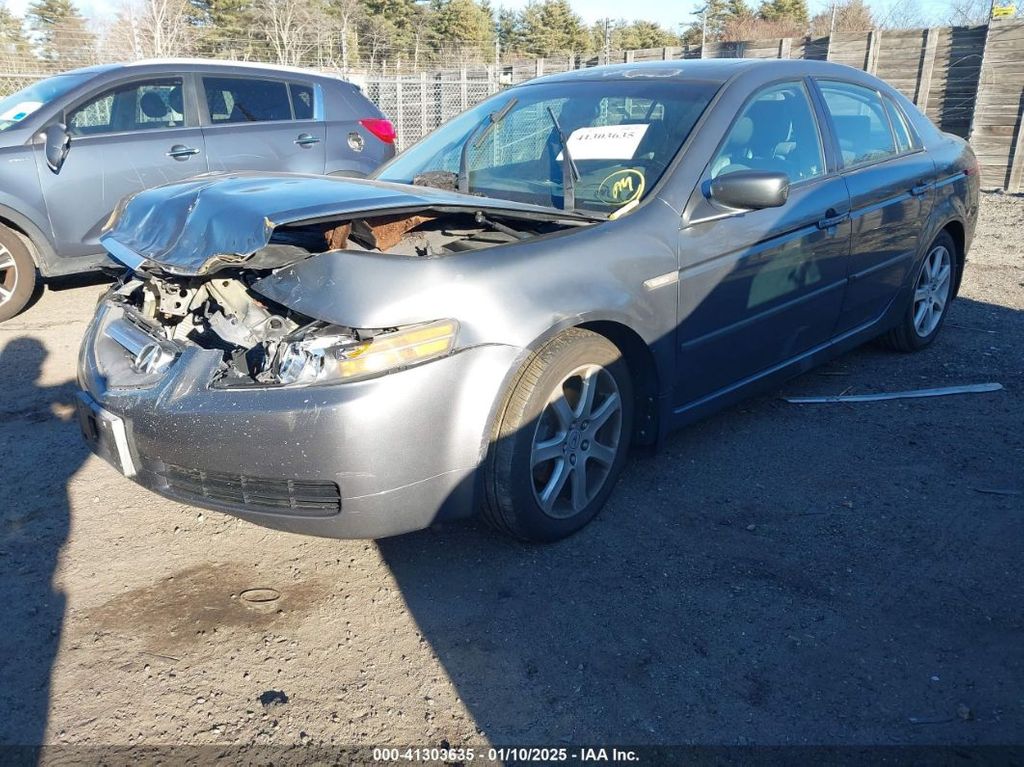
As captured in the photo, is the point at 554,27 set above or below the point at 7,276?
above

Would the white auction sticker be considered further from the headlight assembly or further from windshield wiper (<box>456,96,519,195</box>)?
the headlight assembly

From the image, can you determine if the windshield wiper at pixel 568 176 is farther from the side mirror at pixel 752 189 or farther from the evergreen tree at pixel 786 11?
the evergreen tree at pixel 786 11

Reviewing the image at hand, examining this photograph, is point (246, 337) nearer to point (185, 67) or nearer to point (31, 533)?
point (31, 533)

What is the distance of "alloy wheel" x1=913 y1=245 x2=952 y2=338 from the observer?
507 centimetres

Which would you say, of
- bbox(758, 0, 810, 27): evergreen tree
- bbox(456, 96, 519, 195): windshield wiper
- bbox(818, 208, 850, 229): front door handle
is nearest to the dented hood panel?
bbox(456, 96, 519, 195): windshield wiper

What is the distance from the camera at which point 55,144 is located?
19.7 ft

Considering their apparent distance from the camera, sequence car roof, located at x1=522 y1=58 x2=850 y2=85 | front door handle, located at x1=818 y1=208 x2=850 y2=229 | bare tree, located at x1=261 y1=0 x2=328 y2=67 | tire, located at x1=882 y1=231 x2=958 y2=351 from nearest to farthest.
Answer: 1. car roof, located at x1=522 y1=58 x2=850 y2=85
2. front door handle, located at x1=818 y1=208 x2=850 y2=229
3. tire, located at x1=882 y1=231 x2=958 y2=351
4. bare tree, located at x1=261 y1=0 x2=328 y2=67

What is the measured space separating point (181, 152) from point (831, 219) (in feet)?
16.9

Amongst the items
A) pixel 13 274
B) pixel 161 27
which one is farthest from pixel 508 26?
pixel 13 274

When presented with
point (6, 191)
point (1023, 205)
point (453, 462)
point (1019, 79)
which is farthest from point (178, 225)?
point (1019, 79)

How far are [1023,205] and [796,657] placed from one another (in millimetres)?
11235

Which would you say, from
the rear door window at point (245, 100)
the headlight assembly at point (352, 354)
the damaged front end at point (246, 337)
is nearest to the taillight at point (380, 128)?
the rear door window at point (245, 100)

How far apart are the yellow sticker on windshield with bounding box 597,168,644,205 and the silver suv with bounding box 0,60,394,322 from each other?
3.90 metres

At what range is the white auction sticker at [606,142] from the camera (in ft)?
11.6
